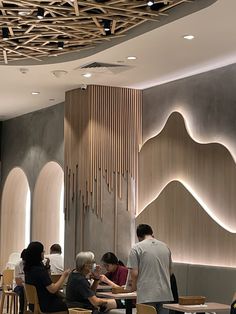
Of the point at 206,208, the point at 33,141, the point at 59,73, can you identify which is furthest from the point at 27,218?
the point at 206,208

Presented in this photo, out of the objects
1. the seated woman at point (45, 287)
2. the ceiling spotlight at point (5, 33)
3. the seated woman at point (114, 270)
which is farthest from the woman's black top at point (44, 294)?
the ceiling spotlight at point (5, 33)

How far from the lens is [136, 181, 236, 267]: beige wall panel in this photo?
27.5 ft

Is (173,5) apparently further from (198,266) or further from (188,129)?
(198,266)

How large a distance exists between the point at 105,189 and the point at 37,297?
299 cm

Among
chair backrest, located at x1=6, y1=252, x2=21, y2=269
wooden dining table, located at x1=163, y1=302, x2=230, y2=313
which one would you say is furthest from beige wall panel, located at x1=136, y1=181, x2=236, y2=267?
chair backrest, located at x1=6, y1=252, x2=21, y2=269

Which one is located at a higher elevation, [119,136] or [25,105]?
[25,105]

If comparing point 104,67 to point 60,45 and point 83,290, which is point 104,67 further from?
point 83,290

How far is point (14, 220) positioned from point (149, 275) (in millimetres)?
7948

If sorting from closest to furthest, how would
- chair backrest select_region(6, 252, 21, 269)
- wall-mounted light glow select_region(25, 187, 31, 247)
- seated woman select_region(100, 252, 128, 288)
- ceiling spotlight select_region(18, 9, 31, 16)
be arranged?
ceiling spotlight select_region(18, 9, 31, 16) → seated woman select_region(100, 252, 128, 288) → chair backrest select_region(6, 252, 21, 269) → wall-mounted light glow select_region(25, 187, 31, 247)

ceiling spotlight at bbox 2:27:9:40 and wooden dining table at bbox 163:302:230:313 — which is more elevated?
ceiling spotlight at bbox 2:27:9:40

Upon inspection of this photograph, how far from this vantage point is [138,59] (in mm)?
8406

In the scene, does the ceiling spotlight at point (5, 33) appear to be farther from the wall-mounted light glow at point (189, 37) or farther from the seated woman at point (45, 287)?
the seated woman at point (45, 287)

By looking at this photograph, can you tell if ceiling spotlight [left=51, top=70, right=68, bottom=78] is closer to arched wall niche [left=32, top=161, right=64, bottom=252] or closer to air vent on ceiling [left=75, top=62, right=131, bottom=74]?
air vent on ceiling [left=75, top=62, right=131, bottom=74]

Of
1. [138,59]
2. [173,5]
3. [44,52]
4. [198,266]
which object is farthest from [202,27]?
[198,266]
